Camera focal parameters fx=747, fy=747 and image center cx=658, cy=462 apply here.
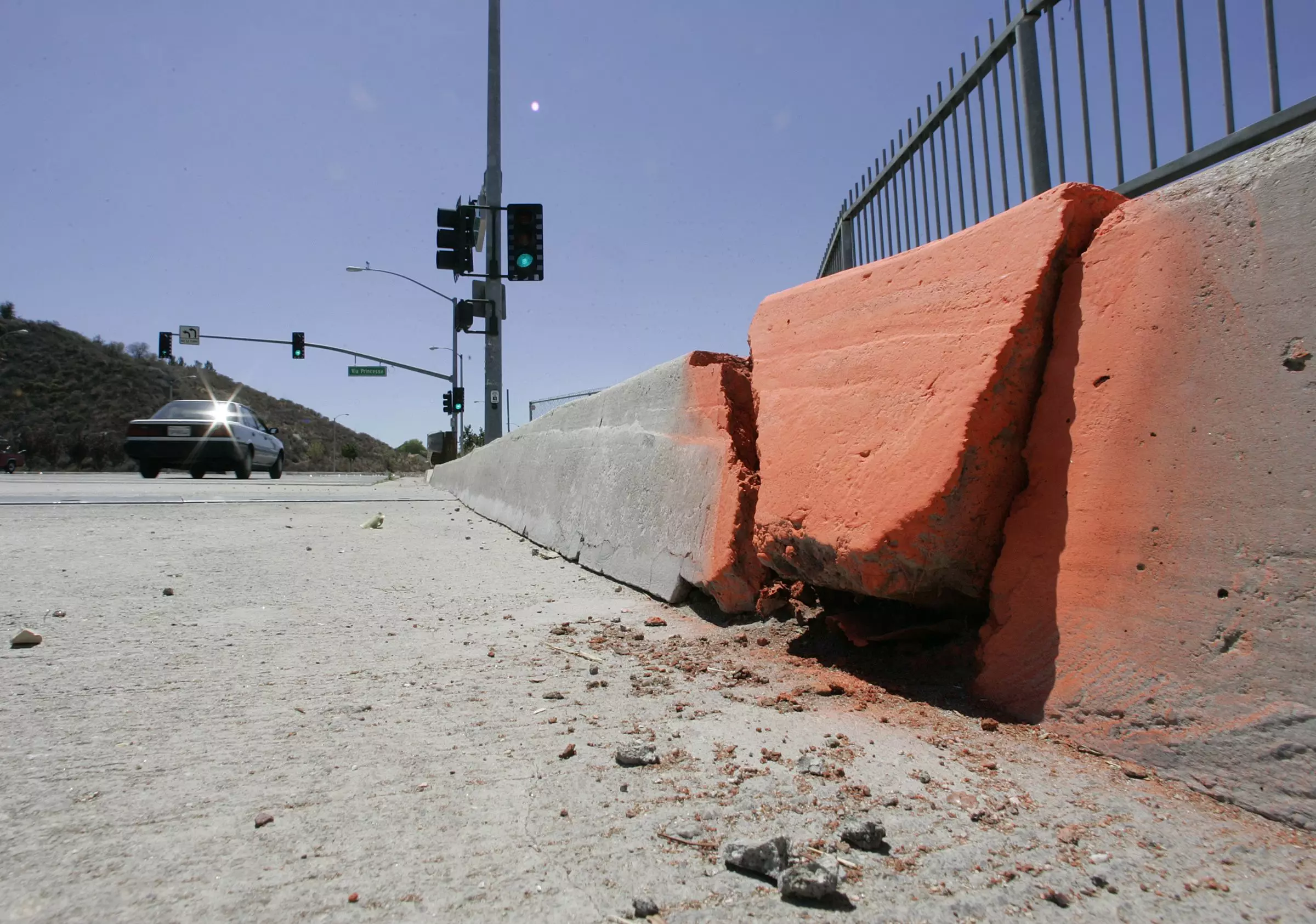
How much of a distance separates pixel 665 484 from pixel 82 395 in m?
61.7

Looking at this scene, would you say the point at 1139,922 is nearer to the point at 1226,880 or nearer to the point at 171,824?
the point at 1226,880

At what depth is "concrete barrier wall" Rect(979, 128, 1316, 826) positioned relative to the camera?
144 centimetres

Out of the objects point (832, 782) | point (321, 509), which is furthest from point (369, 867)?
point (321, 509)

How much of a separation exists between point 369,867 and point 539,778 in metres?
A: 0.44

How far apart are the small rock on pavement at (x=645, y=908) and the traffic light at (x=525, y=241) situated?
40.3 feet

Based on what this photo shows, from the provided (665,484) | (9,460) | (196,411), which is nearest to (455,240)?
(196,411)

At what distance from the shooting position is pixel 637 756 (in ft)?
5.77

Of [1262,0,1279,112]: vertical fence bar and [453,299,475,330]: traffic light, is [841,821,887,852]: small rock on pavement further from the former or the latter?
[453,299,475,330]: traffic light

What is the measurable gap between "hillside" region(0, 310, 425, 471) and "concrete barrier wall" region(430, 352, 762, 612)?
39.4 m

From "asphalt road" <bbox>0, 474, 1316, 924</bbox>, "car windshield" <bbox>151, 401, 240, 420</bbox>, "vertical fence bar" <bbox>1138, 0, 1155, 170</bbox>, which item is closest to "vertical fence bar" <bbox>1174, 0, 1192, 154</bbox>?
"vertical fence bar" <bbox>1138, 0, 1155, 170</bbox>

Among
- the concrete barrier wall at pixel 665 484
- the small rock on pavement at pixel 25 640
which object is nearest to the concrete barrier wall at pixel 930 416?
the concrete barrier wall at pixel 665 484

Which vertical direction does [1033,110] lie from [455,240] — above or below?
below

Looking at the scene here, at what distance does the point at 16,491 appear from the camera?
9.94 metres

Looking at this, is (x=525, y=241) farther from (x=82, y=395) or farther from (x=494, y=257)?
(x=82, y=395)
